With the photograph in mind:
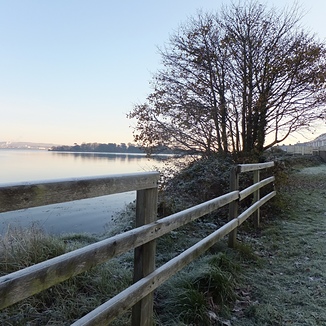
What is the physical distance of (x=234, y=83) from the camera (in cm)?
906

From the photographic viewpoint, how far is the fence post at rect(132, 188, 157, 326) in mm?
2021

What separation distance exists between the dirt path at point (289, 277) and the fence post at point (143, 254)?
38.8 inches

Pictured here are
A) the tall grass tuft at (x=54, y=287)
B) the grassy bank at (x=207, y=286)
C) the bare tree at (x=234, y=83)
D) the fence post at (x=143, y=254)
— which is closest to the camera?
the fence post at (x=143, y=254)

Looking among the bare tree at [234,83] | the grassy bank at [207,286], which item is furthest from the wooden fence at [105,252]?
the bare tree at [234,83]

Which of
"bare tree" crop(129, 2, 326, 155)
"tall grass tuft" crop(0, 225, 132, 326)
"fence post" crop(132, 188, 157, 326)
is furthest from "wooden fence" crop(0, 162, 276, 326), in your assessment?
"bare tree" crop(129, 2, 326, 155)

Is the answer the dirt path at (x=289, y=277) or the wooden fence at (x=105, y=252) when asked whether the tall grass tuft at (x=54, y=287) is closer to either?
the wooden fence at (x=105, y=252)

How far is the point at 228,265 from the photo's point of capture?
351cm

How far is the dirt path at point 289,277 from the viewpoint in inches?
107

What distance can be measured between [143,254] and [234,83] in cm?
799

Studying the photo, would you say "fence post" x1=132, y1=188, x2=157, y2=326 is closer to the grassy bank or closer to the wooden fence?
the wooden fence

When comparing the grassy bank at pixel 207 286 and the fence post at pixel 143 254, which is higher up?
the fence post at pixel 143 254

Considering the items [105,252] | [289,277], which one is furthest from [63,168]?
[105,252]

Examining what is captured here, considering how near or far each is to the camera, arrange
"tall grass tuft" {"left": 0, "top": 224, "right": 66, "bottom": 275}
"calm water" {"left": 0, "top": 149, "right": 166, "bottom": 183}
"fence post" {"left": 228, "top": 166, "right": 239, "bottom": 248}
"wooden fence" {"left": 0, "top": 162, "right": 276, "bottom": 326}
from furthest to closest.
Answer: "calm water" {"left": 0, "top": 149, "right": 166, "bottom": 183}
"fence post" {"left": 228, "top": 166, "right": 239, "bottom": 248}
"tall grass tuft" {"left": 0, "top": 224, "right": 66, "bottom": 275}
"wooden fence" {"left": 0, "top": 162, "right": 276, "bottom": 326}

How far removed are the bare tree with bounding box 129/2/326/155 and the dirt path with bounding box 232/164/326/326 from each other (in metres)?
3.72
